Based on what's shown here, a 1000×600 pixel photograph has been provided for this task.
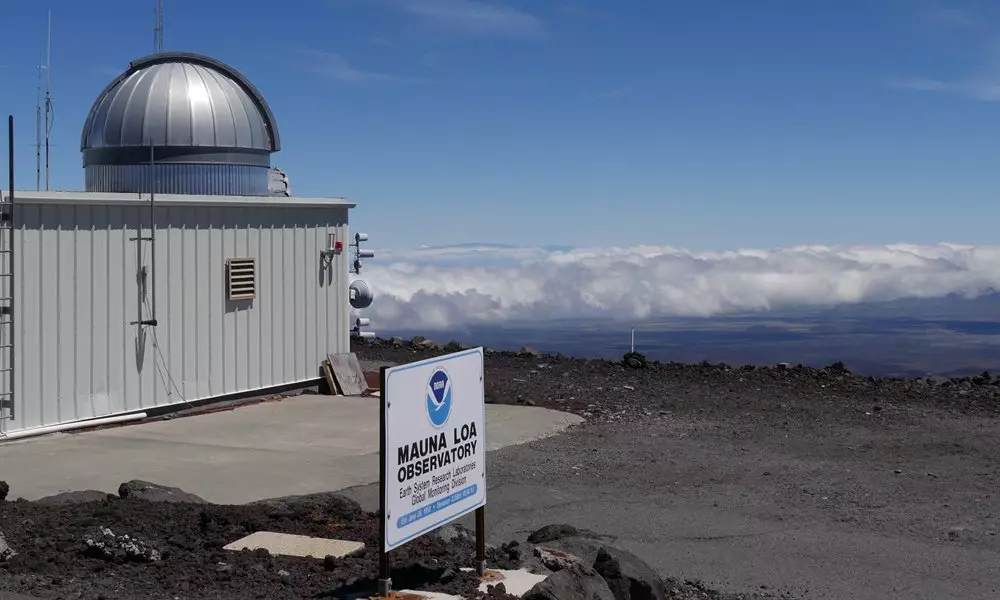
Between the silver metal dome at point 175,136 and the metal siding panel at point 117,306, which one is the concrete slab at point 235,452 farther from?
the silver metal dome at point 175,136

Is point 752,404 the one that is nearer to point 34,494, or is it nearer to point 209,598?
point 34,494

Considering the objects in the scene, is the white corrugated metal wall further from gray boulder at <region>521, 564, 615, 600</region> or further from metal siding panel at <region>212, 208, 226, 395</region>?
gray boulder at <region>521, 564, 615, 600</region>

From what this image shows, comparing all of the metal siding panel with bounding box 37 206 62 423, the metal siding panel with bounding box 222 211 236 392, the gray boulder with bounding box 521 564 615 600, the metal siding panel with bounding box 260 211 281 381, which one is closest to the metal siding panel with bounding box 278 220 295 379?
the metal siding panel with bounding box 260 211 281 381

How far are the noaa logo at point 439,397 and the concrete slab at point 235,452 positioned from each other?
3730mm

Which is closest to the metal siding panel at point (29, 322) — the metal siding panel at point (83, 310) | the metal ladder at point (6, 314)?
the metal ladder at point (6, 314)

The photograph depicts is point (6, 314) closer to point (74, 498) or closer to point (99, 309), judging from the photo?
point (99, 309)

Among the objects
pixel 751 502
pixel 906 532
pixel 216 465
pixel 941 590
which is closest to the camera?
pixel 941 590

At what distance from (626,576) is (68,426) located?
327 inches

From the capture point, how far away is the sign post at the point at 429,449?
19.1ft

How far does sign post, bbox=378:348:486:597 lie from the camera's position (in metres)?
5.82

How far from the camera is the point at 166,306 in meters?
13.9

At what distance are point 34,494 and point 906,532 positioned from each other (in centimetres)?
737

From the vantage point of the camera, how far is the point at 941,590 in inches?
294

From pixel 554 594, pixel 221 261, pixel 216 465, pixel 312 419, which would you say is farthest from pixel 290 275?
pixel 554 594
